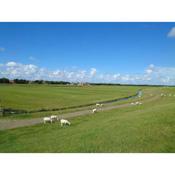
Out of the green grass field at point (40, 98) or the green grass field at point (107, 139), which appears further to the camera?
the green grass field at point (40, 98)

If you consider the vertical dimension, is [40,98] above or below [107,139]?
below

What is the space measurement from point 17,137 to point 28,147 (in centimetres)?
326

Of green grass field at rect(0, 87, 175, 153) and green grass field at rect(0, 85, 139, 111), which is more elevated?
green grass field at rect(0, 87, 175, 153)

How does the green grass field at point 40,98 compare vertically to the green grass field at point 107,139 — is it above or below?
below

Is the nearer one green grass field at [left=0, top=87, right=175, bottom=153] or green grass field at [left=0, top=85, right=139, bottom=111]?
green grass field at [left=0, top=87, right=175, bottom=153]

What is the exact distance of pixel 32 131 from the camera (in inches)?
725

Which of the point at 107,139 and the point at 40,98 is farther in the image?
the point at 40,98
